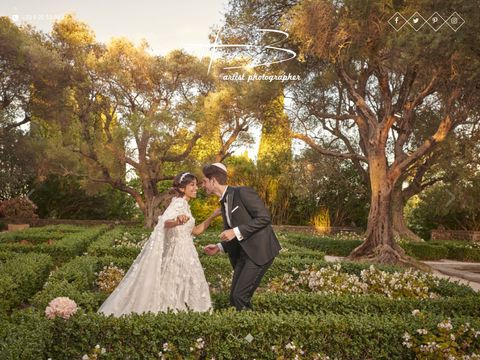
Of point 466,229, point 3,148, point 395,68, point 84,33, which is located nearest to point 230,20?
point 395,68

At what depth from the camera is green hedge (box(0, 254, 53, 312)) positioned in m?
7.32

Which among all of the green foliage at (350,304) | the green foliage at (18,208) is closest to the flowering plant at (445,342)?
the green foliage at (350,304)

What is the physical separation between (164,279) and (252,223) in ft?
5.40

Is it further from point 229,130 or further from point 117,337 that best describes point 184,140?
point 117,337

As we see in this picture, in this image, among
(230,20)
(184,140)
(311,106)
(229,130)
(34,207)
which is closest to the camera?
(230,20)

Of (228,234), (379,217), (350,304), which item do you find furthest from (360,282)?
(379,217)

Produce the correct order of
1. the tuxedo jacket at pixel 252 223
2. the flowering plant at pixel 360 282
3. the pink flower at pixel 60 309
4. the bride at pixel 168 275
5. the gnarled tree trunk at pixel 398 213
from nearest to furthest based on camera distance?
the pink flower at pixel 60 309 < the tuxedo jacket at pixel 252 223 < the bride at pixel 168 275 < the flowering plant at pixel 360 282 < the gnarled tree trunk at pixel 398 213

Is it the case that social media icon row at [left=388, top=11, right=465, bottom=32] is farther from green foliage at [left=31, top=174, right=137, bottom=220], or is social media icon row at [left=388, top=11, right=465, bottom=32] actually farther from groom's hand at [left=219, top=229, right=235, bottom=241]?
green foliage at [left=31, top=174, right=137, bottom=220]

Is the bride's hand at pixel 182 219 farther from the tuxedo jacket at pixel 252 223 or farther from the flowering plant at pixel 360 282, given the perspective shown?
the flowering plant at pixel 360 282

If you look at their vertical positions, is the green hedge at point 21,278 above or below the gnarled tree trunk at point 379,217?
below

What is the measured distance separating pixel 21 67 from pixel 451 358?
80.3 ft

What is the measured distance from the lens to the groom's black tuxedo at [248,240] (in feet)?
16.4

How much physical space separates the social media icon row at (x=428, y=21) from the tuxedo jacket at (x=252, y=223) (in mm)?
9215

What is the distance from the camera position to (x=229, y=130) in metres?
24.8
